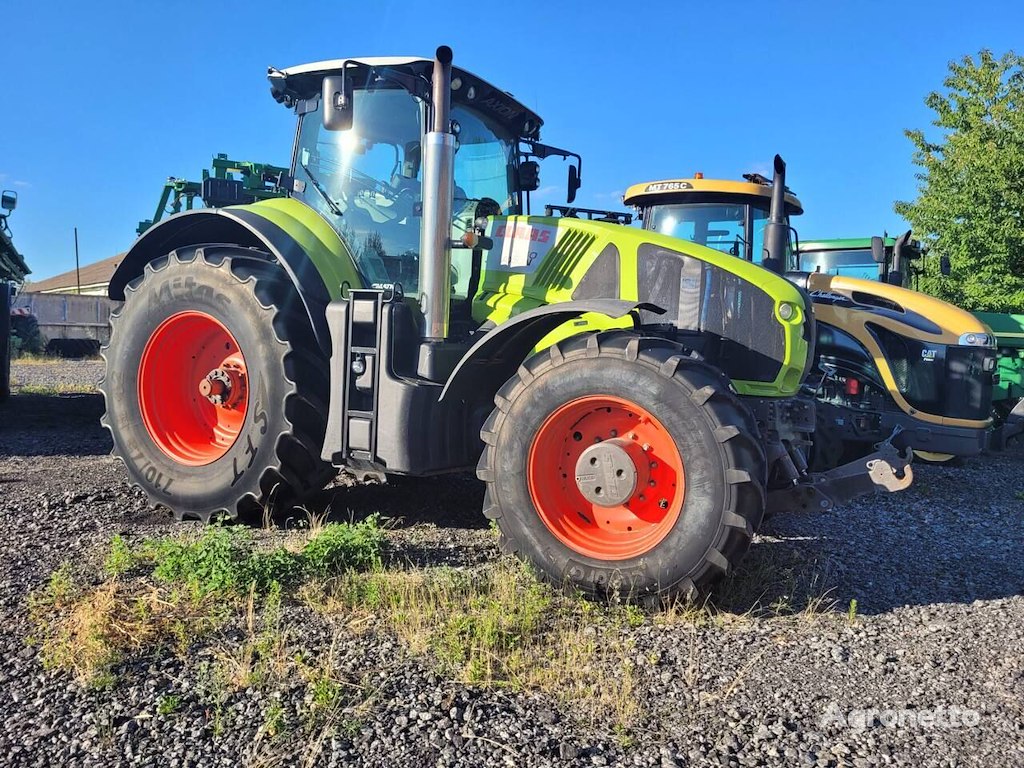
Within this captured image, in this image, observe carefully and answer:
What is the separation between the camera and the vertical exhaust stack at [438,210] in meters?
4.43

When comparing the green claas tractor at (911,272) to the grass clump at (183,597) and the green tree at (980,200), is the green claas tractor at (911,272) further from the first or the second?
the grass clump at (183,597)

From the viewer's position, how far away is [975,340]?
8.05 m

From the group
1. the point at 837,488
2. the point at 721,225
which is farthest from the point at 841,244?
the point at 837,488

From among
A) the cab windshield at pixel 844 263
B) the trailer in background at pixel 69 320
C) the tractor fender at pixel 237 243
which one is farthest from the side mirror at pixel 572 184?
the trailer in background at pixel 69 320

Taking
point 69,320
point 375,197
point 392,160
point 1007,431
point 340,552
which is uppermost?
point 392,160

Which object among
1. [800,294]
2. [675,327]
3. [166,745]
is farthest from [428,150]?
[166,745]

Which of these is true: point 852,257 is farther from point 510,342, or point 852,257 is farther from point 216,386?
point 216,386

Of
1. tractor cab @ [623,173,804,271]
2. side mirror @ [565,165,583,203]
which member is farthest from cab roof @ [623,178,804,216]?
side mirror @ [565,165,583,203]

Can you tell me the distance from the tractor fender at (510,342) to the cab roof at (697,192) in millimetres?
5044

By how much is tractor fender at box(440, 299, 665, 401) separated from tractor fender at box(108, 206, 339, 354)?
37.0 inches

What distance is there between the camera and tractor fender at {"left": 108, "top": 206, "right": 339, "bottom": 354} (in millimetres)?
4852

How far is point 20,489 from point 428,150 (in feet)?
11.9

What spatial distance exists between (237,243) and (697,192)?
524 cm

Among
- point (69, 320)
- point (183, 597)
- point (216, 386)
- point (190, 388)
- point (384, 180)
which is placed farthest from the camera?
point (69, 320)
